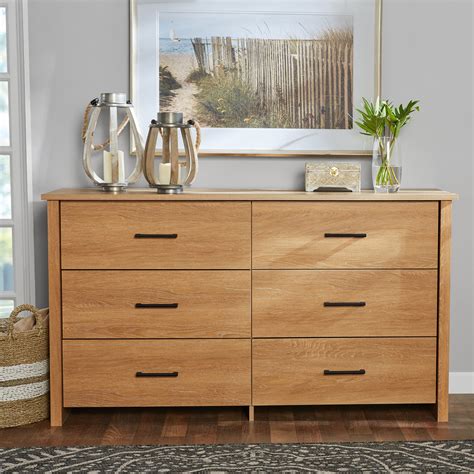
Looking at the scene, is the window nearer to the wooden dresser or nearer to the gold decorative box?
the wooden dresser

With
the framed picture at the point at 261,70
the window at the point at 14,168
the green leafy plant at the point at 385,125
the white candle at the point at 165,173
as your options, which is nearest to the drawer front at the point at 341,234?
the green leafy plant at the point at 385,125

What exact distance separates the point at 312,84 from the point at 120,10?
87 cm

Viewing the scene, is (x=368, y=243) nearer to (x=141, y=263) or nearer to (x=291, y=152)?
(x=291, y=152)

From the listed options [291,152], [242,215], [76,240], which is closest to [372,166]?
[291,152]

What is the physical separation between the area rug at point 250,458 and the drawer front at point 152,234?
2.25 feet

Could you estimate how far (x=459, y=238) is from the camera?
3518 mm

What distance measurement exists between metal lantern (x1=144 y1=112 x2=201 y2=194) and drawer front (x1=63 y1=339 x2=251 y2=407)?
632mm

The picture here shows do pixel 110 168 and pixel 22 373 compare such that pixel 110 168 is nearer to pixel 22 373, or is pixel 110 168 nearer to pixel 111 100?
pixel 111 100

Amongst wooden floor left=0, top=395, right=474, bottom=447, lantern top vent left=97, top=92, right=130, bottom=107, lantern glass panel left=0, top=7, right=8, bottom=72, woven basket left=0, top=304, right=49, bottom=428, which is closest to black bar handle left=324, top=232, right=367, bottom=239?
wooden floor left=0, top=395, right=474, bottom=447

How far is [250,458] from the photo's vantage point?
2.74 metres

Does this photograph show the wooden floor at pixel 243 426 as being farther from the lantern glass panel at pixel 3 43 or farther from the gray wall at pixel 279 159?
the lantern glass panel at pixel 3 43

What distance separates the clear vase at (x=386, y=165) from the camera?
328cm

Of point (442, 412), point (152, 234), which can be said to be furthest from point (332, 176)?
point (442, 412)

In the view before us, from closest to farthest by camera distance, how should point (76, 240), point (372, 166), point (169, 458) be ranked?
point (169, 458) → point (76, 240) → point (372, 166)
